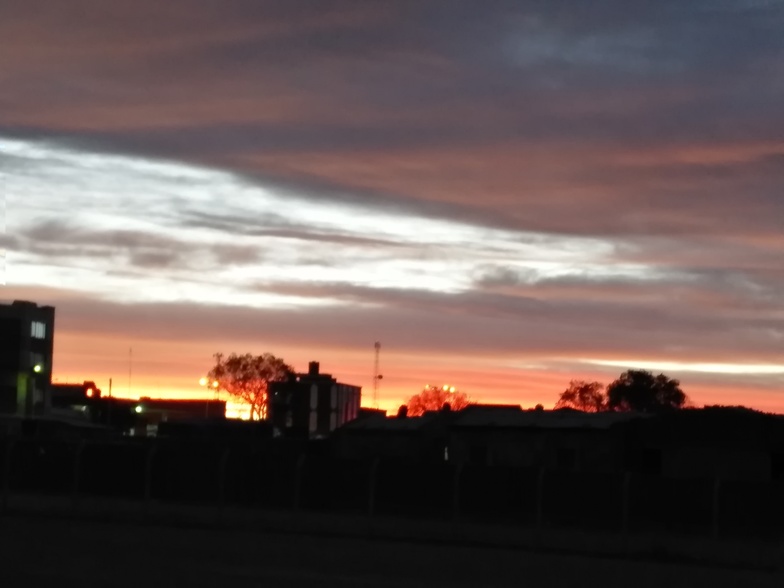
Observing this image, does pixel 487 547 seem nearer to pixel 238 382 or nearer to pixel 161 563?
pixel 161 563

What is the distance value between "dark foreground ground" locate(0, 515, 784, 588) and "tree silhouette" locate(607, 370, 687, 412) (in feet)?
271

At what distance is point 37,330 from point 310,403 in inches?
1544

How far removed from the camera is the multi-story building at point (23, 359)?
125250 millimetres

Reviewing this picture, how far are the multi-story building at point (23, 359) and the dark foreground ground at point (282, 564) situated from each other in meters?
90.4

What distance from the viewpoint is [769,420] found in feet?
152

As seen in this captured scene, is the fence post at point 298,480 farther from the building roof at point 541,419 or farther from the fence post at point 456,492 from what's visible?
the building roof at point 541,419

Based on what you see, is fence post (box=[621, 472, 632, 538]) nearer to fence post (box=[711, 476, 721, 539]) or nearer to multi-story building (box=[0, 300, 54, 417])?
fence post (box=[711, 476, 721, 539])

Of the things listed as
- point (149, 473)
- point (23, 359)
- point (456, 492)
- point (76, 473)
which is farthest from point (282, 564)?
point (23, 359)

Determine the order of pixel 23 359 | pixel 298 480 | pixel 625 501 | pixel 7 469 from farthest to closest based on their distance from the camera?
pixel 23 359, pixel 7 469, pixel 298 480, pixel 625 501

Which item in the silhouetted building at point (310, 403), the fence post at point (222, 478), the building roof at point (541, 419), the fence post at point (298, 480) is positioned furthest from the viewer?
the silhouetted building at point (310, 403)

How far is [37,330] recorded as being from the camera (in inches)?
5369

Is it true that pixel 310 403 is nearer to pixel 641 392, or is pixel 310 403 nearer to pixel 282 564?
pixel 641 392

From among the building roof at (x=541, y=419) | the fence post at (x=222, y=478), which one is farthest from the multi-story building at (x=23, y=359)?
the fence post at (x=222, y=478)

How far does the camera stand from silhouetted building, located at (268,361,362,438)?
111 metres
